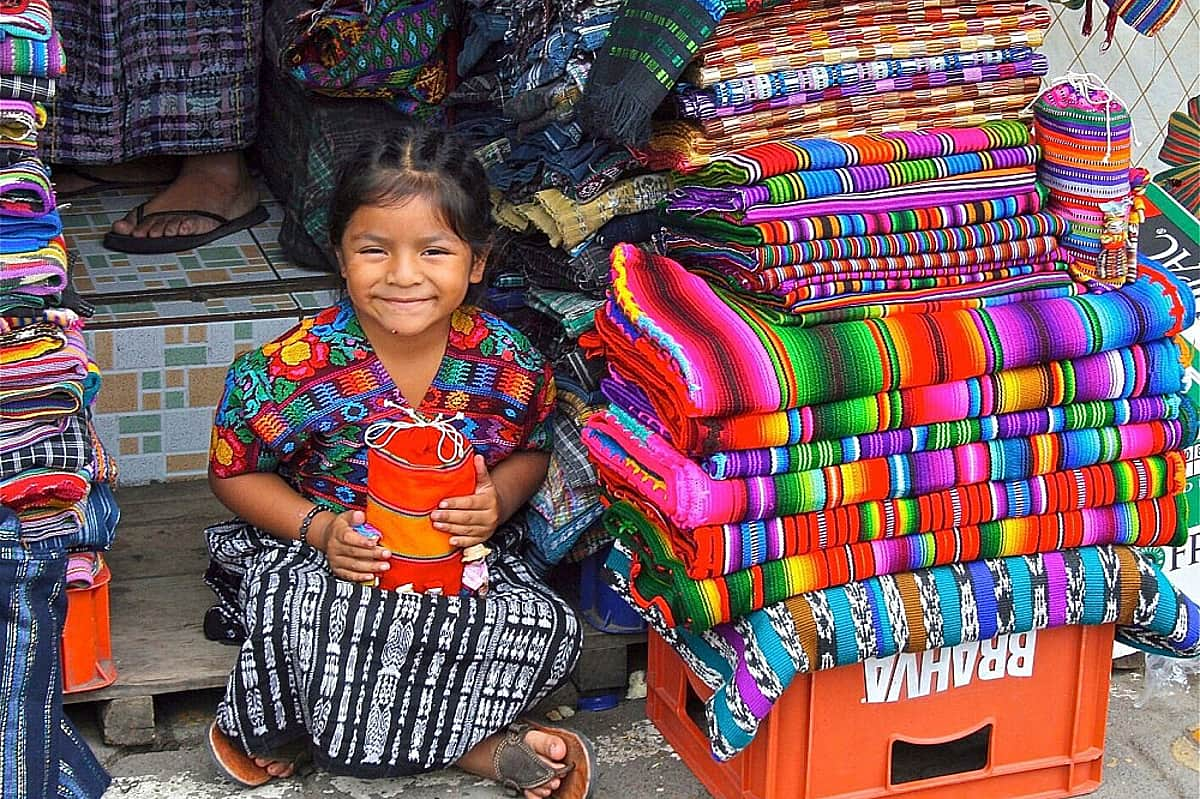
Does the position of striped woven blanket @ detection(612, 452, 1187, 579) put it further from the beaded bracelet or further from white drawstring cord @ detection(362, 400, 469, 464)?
the beaded bracelet

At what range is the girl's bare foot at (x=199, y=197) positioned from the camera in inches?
174

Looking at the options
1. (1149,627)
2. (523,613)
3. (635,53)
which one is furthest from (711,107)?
(1149,627)

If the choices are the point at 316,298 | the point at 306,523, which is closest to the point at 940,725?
the point at 306,523

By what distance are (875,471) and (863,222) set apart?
40 cm

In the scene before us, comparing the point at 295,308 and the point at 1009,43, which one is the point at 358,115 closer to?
the point at 295,308

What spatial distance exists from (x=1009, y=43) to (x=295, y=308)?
73.7 inches

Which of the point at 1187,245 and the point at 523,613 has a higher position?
the point at 1187,245

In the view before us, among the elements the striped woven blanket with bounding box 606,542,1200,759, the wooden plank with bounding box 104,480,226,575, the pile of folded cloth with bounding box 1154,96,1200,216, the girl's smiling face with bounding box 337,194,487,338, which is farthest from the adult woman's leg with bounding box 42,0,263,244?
the pile of folded cloth with bounding box 1154,96,1200,216

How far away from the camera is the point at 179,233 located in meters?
4.42

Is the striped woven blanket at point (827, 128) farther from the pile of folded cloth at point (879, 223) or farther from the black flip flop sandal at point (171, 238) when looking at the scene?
the black flip flop sandal at point (171, 238)

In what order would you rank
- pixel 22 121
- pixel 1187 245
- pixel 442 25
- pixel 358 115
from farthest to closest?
pixel 358 115 → pixel 442 25 → pixel 1187 245 → pixel 22 121

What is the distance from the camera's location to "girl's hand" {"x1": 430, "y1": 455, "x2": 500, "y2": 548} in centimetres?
275

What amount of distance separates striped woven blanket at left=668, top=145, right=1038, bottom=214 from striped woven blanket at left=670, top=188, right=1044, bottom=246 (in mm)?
30

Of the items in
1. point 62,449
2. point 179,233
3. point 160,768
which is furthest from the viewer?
point 179,233
